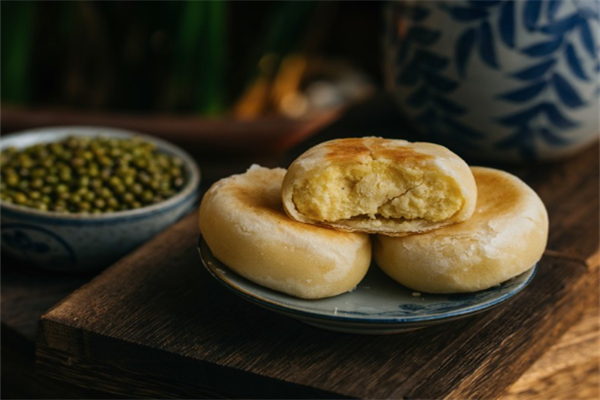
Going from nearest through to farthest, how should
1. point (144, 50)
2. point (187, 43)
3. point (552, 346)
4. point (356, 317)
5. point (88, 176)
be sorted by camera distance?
point (356, 317) → point (552, 346) → point (88, 176) → point (187, 43) → point (144, 50)

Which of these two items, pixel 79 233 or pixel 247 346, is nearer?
pixel 247 346

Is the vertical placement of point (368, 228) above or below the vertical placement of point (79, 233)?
above

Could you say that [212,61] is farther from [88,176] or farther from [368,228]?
[368,228]

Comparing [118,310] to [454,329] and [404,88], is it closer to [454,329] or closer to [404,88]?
[454,329]

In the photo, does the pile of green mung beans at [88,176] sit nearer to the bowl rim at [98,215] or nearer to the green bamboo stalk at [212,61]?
the bowl rim at [98,215]

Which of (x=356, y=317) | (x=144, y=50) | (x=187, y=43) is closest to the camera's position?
(x=356, y=317)

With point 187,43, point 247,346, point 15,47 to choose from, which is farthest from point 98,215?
point 15,47

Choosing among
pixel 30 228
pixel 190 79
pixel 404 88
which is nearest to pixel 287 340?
pixel 30 228

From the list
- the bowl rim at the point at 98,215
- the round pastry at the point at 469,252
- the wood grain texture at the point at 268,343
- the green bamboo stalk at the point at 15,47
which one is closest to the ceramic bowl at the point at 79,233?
the bowl rim at the point at 98,215
